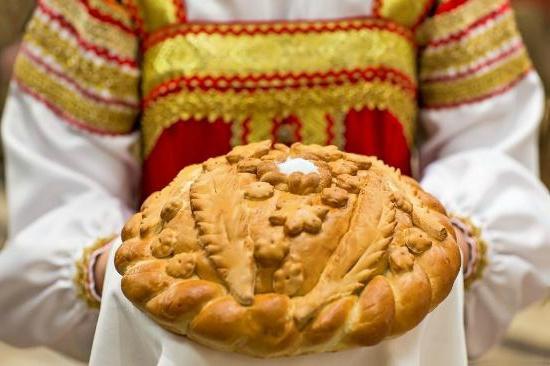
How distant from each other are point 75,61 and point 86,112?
0.06 meters

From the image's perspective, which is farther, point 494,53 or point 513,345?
point 513,345

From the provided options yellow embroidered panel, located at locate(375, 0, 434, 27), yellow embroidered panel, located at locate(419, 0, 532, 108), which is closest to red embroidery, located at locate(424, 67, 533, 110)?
yellow embroidered panel, located at locate(419, 0, 532, 108)

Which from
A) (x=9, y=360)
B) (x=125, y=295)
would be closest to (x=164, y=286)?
(x=125, y=295)

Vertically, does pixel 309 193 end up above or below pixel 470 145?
above

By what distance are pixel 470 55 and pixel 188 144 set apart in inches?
13.0

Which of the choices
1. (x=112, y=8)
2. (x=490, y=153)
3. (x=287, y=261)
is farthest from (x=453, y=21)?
(x=287, y=261)

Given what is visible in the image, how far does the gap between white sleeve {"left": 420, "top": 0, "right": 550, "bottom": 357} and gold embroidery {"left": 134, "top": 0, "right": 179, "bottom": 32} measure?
0.95 ft

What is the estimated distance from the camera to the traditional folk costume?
85 centimetres

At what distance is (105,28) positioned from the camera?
0.87m

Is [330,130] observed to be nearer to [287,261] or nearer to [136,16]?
[136,16]

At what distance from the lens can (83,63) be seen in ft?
2.90

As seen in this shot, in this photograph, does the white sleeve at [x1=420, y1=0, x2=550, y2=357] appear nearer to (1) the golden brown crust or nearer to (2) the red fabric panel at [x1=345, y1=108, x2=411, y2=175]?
(2) the red fabric panel at [x1=345, y1=108, x2=411, y2=175]

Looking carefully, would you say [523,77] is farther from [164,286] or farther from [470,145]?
[164,286]

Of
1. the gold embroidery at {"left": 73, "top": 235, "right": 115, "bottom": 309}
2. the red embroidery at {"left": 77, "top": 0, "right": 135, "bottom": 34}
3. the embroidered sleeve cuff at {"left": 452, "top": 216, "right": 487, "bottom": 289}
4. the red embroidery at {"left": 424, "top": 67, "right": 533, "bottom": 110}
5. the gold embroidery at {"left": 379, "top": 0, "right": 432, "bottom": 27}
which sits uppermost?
the gold embroidery at {"left": 379, "top": 0, "right": 432, "bottom": 27}
